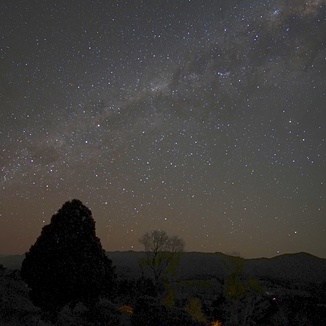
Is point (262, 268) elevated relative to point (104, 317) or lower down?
lower down

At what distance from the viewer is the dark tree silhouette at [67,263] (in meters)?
17.1

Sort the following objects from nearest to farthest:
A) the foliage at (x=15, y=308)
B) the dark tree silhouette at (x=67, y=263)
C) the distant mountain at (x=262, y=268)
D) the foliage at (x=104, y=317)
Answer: the foliage at (x=15, y=308) < the dark tree silhouette at (x=67, y=263) < the foliage at (x=104, y=317) < the distant mountain at (x=262, y=268)

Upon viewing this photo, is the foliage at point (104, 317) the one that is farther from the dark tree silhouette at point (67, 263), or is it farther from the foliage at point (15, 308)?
the foliage at point (15, 308)

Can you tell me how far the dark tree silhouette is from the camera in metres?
17.1

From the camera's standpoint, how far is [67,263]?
17.4 m

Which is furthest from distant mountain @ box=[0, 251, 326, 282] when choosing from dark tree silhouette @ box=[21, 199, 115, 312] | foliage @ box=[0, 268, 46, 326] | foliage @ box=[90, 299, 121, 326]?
dark tree silhouette @ box=[21, 199, 115, 312]

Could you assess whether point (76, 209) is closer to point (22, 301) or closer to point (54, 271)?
point (54, 271)

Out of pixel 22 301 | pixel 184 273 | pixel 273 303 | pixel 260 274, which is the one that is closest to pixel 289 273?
pixel 260 274

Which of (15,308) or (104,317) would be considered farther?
(104,317)

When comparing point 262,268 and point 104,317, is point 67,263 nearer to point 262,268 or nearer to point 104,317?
point 104,317

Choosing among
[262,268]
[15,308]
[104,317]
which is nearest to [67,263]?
[15,308]

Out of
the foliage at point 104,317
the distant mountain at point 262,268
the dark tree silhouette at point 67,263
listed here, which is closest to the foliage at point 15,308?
the dark tree silhouette at point 67,263

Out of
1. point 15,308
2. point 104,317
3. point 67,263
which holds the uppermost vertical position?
point 67,263

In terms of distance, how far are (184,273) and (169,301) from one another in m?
57.5
